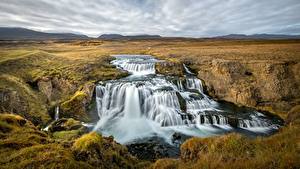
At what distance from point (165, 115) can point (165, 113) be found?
0.77 ft

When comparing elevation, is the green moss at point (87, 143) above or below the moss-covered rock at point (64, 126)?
above

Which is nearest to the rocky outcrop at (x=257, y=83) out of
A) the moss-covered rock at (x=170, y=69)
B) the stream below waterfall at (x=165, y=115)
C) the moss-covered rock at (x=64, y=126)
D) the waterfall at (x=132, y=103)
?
the stream below waterfall at (x=165, y=115)

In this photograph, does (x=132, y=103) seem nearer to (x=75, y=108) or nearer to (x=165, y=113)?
(x=165, y=113)

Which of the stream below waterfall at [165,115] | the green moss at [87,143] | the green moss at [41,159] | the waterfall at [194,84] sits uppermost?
the green moss at [41,159]

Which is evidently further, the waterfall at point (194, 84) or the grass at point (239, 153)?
the waterfall at point (194, 84)

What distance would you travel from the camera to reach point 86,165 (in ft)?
18.7

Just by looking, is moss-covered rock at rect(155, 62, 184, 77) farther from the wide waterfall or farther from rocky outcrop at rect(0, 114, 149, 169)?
rocky outcrop at rect(0, 114, 149, 169)

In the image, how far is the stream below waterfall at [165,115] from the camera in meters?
18.0

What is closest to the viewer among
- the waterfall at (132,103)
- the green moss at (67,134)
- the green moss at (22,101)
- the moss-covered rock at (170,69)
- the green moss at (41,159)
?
the green moss at (41,159)

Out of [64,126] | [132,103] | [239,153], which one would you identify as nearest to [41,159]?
[239,153]

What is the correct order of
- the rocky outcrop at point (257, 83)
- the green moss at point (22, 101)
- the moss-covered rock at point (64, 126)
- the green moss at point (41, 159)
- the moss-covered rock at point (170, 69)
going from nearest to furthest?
the green moss at point (41, 159), the moss-covered rock at point (64, 126), the green moss at point (22, 101), the rocky outcrop at point (257, 83), the moss-covered rock at point (170, 69)

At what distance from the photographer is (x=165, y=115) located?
2048cm

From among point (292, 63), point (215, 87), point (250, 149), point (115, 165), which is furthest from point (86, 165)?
point (292, 63)

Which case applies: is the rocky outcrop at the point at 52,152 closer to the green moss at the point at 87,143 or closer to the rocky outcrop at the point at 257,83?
the green moss at the point at 87,143
